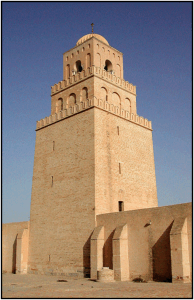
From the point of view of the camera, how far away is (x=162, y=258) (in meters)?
15.2

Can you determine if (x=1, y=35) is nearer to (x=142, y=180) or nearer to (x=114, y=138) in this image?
(x=114, y=138)

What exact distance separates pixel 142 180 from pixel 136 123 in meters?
3.99

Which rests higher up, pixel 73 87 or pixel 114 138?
pixel 73 87

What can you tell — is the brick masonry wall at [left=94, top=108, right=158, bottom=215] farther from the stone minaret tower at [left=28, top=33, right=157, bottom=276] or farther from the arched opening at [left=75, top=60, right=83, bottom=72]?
the arched opening at [left=75, top=60, right=83, bottom=72]

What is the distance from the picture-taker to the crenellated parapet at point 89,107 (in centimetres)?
2064

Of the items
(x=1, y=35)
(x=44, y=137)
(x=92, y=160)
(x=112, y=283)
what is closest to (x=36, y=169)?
(x=44, y=137)

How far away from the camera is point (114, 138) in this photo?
2083 cm

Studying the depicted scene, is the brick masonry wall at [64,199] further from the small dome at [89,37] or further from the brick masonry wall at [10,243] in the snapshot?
the small dome at [89,37]

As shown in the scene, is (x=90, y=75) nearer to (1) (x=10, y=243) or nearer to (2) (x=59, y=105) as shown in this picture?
(2) (x=59, y=105)

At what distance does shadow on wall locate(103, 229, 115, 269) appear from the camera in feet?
56.2

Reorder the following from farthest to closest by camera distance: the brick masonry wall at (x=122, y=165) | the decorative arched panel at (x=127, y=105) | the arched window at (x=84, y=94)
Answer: the decorative arched panel at (x=127, y=105)
the arched window at (x=84, y=94)
the brick masonry wall at (x=122, y=165)

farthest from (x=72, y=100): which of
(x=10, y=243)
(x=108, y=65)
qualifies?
(x=10, y=243)

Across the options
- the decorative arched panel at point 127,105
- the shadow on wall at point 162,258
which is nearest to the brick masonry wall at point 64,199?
the decorative arched panel at point 127,105

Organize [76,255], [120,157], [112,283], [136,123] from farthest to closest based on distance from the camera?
[136,123] → [120,157] → [76,255] → [112,283]
